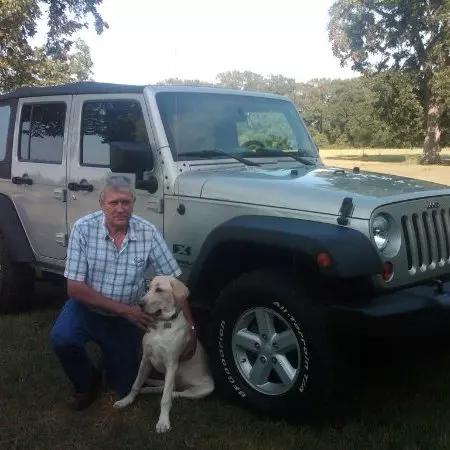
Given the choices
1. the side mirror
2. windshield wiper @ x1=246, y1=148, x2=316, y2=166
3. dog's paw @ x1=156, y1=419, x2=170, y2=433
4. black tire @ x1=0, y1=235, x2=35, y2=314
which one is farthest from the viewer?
black tire @ x1=0, y1=235, x2=35, y2=314

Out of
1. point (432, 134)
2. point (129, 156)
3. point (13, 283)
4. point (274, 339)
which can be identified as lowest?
point (13, 283)

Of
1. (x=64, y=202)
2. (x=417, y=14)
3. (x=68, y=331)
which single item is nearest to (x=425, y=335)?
(x=68, y=331)

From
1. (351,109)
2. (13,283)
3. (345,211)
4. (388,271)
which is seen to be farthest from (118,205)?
(351,109)

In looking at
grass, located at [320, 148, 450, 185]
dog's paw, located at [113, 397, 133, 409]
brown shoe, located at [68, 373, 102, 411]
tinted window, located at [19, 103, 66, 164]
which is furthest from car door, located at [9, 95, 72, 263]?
grass, located at [320, 148, 450, 185]

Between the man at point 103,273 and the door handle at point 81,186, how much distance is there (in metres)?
0.87

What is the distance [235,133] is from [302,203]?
1224 millimetres

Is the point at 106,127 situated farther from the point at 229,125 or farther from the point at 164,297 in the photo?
the point at 164,297

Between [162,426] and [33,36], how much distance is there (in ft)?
70.1

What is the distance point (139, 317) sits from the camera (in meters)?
3.60

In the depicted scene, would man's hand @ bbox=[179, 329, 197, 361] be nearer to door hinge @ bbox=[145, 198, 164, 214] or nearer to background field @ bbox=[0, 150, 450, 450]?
background field @ bbox=[0, 150, 450, 450]

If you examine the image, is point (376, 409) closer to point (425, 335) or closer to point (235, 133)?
point (425, 335)

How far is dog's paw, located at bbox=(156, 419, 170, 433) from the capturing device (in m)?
3.46

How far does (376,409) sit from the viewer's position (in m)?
3.76

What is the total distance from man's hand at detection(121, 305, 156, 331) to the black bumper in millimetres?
1018
